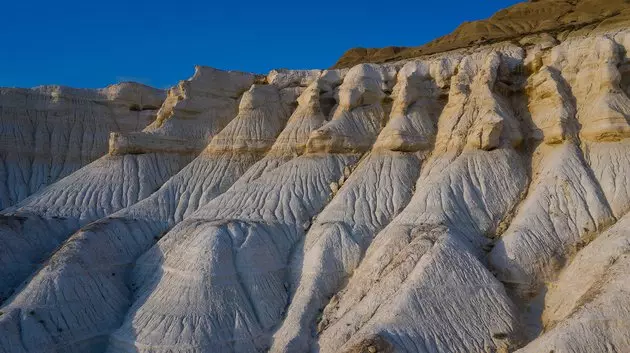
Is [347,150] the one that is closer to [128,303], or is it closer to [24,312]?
[128,303]

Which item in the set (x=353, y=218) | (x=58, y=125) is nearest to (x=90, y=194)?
(x=58, y=125)

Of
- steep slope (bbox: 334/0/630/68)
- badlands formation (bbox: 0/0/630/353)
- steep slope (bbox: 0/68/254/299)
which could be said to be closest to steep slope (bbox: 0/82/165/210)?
badlands formation (bbox: 0/0/630/353)

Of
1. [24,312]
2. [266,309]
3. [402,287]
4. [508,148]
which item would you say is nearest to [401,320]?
[402,287]

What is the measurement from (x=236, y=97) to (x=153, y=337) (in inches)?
649

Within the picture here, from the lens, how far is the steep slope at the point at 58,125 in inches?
1256

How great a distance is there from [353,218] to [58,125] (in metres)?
20.6

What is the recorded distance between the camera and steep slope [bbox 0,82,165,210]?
105 ft

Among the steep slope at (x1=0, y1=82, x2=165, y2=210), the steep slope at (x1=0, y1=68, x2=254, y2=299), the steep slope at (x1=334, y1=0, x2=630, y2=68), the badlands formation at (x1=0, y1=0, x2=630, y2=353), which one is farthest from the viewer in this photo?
the steep slope at (x1=0, y1=82, x2=165, y2=210)

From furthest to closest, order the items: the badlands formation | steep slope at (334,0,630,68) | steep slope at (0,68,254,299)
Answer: steep slope at (334,0,630,68) → steep slope at (0,68,254,299) → the badlands formation

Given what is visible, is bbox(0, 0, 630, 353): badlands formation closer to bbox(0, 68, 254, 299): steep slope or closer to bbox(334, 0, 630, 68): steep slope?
bbox(0, 68, 254, 299): steep slope

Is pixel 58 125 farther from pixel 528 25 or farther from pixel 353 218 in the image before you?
pixel 528 25

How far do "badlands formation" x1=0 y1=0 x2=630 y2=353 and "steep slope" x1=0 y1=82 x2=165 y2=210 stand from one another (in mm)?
633

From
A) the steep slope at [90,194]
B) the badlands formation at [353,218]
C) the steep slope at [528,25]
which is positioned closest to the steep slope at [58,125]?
the badlands formation at [353,218]

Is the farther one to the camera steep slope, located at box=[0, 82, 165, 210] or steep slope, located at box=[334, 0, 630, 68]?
steep slope, located at box=[0, 82, 165, 210]
